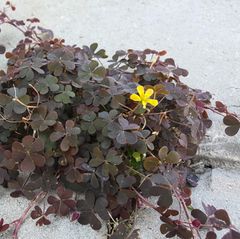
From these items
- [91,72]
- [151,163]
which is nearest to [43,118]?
[91,72]

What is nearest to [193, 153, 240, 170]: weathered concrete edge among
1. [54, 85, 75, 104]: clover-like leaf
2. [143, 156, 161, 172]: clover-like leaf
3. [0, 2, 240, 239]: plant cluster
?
[0, 2, 240, 239]: plant cluster

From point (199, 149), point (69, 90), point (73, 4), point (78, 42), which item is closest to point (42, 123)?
point (69, 90)

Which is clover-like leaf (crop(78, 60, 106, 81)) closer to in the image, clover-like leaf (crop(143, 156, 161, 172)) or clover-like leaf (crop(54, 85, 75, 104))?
clover-like leaf (crop(54, 85, 75, 104))

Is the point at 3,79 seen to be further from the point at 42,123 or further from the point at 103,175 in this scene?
the point at 103,175

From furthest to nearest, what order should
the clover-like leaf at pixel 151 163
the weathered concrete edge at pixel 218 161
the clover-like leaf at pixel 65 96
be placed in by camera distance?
the weathered concrete edge at pixel 218 161
the clover-like leaf at pixel 65 96
the clover-like leaf at pixel 151 163

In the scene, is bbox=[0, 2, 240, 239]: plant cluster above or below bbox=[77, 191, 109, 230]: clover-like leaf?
above

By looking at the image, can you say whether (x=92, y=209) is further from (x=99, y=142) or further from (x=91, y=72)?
(x=91, y=72)

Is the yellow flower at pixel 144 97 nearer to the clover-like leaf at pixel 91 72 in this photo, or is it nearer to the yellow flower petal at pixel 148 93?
the yellow flower petal at pixel 148 93

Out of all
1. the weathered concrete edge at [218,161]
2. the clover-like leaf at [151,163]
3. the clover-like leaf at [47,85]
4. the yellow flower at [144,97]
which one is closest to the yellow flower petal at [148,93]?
the yellow flower at [144,97]
